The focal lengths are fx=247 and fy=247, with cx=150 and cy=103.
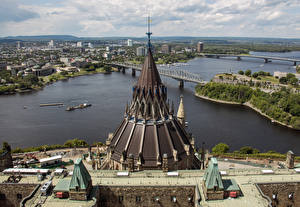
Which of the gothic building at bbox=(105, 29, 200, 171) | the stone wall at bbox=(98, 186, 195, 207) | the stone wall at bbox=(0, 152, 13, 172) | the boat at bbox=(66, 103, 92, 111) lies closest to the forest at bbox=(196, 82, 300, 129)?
the boat at bbox=(66, 103, 92, 111)

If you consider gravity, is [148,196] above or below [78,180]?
below

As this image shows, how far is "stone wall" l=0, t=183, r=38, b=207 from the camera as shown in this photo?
86.7ft

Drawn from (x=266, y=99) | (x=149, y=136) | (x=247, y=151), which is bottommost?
(x=247, y=151)

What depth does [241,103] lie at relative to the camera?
117 m

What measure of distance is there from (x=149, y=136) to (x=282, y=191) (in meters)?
15.3

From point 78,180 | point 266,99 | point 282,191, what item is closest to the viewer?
point 78,180

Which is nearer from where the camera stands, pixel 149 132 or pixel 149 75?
pixel 149 75

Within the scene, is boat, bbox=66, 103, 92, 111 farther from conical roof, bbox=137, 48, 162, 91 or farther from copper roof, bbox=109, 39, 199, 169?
conical roof, bbox=137, 48, 162, 91

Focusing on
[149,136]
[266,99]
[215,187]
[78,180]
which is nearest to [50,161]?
[78,180]

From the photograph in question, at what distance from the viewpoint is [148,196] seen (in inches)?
982

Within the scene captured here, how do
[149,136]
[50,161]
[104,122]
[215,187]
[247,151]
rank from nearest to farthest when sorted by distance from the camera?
[215,187]
[149,136]
[50,161]
[247,151]
[104,122]

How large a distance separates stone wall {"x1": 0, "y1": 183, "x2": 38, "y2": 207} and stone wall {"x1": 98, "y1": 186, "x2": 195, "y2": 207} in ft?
26.8

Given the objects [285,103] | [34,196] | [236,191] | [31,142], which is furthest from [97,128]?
[285,103]

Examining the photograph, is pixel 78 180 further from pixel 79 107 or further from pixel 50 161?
pixel 79 107
